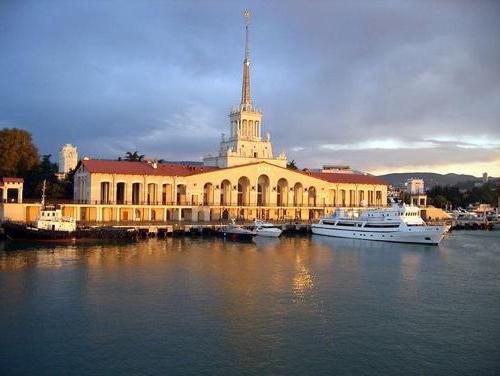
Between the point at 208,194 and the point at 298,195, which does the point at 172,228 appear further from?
the point at 298,195

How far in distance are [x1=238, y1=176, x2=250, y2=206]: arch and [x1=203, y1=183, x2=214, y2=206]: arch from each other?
4.95 metres

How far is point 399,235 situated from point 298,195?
2384 cm

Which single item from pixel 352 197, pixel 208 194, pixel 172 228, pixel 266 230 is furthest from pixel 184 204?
pixel 352 197

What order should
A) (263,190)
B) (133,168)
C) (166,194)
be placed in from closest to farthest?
(133,168) < (166,194) < (263,190)

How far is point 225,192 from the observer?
80250 millimetres

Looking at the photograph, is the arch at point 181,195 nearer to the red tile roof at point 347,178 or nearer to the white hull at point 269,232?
the white hull at point 269,232

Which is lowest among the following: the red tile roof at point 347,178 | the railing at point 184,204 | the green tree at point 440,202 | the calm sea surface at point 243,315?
the calm sea surface at point 243,315

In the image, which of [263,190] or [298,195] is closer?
[263,190]

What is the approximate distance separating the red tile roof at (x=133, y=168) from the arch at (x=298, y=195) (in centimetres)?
1468

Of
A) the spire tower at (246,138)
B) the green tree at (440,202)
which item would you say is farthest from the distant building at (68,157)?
the green tree at (440,202)

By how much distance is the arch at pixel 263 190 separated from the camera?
82.0 meters

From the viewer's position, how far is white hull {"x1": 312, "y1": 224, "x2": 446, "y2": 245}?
62.1 meters

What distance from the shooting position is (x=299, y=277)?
126ft

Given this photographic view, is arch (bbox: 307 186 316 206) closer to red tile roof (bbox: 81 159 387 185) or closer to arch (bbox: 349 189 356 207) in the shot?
red tile roof (bbox: 81 159 387 185)
